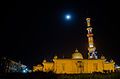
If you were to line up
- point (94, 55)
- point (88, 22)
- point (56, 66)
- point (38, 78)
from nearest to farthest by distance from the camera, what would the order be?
point (38, 78) → point (56, 66) → point (94, 55) → point (88, 22)

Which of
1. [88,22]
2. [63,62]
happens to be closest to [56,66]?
[63,62]

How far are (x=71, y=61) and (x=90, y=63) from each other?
173 inches

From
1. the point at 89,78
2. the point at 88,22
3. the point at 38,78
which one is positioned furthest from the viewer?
the point at 88,22

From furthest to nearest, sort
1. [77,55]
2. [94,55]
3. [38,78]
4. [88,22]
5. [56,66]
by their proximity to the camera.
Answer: [88,22], [94,55], [77,55], [56,66], [38,78]

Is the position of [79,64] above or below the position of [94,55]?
below

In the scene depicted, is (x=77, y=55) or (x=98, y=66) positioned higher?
(x=77, y=55)

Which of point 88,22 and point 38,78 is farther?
point 88,22

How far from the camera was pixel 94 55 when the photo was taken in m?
32.1

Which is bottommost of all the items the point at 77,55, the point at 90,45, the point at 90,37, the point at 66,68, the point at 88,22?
the point at 66,68

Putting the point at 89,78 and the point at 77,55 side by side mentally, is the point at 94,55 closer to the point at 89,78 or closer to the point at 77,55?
the point at 77,55

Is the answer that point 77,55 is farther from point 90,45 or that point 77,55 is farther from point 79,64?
point 90,45

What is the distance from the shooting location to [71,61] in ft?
91.8

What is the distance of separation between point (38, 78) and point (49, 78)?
2.31 ft

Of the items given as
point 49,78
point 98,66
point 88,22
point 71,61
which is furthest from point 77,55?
point 49,78
